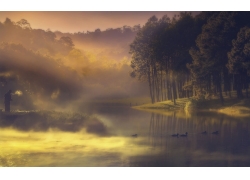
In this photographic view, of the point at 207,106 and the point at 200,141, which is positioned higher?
the point at 207,106

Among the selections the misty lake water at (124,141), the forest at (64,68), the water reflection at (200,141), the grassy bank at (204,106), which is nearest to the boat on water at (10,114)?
the misty lake water at (124,141)

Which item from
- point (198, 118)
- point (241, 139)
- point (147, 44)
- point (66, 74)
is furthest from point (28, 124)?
point (241, 139)

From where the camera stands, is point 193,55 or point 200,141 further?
point 193,55

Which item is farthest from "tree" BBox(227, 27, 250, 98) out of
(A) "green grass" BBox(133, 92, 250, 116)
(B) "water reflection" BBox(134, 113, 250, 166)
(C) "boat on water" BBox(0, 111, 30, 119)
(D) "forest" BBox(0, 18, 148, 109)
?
(C) "boat on water" BBox(0, 111, 30, 119)

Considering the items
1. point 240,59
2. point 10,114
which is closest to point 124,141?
point 10,114

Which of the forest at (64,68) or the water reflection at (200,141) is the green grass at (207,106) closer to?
the water reflection at (200,141)

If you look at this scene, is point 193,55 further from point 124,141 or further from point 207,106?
point 124,141
